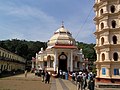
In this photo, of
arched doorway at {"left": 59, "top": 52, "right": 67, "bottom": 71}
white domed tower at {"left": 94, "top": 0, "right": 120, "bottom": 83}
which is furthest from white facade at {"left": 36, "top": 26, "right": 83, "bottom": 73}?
white domed tower at {"left": 94, "top": 0, "right": 120, "bottom": 83}

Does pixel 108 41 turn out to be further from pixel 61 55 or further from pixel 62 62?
pixel 62 62

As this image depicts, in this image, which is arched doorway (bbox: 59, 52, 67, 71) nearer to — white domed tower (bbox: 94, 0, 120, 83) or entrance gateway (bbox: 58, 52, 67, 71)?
entrance gateway (bbox: 58, 52, 67, 71)

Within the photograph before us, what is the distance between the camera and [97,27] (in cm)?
3197

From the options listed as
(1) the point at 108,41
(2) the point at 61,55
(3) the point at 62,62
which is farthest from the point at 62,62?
(1) the point at 108,41

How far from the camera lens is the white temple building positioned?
161ft

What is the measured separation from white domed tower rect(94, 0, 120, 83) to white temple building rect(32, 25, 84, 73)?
18.4 metres

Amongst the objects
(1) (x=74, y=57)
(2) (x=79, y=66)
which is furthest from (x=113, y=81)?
(2) (x=79, y=66)

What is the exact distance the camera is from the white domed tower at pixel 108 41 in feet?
94.9

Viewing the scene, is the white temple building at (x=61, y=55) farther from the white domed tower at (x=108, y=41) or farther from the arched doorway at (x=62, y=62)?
the white domed tower at (x=108, y=41)

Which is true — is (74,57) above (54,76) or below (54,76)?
above

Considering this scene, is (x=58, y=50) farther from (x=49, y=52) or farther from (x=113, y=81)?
(x=113, y=81)

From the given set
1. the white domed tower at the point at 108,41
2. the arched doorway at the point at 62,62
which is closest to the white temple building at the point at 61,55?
the arched doorway at the point at 62,62

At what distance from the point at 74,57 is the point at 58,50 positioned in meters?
5.35

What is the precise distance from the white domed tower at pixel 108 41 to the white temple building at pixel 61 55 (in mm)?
18391
